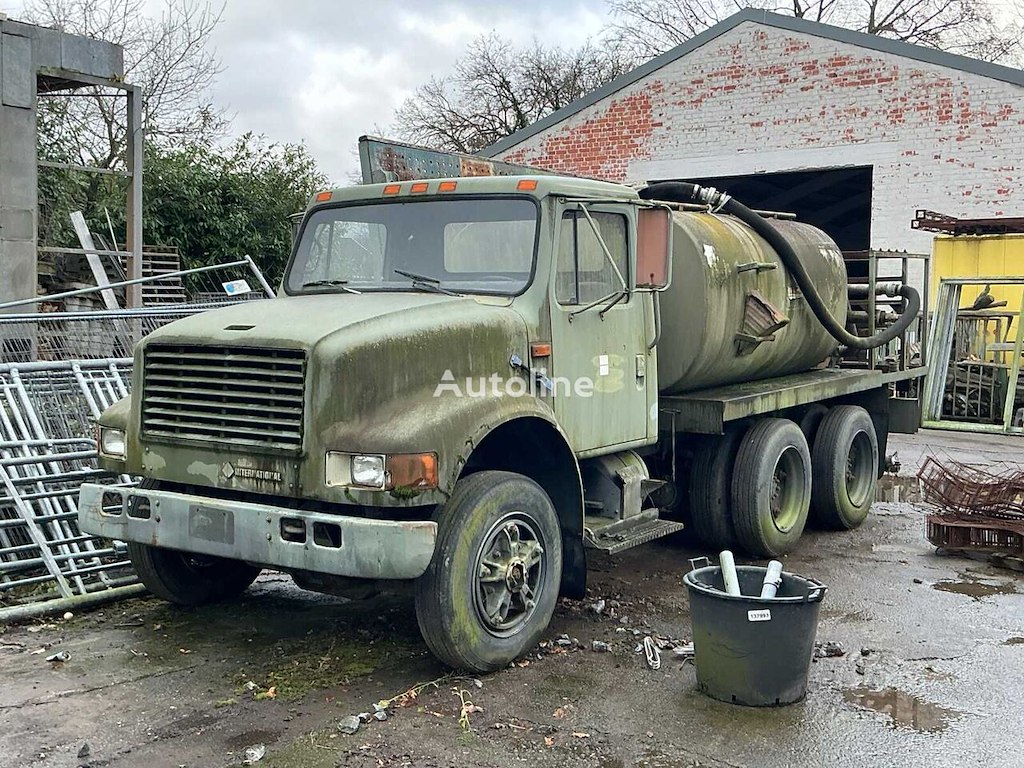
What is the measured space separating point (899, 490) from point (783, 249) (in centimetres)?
394

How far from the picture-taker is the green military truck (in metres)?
4.73

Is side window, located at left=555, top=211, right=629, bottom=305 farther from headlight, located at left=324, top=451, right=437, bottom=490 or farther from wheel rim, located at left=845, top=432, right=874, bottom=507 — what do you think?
wheel rim, located at left=845, top=432, right=874, bottom=507

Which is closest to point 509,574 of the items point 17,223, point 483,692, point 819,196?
point 483,692

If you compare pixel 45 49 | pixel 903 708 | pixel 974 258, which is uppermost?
pixel 45 49

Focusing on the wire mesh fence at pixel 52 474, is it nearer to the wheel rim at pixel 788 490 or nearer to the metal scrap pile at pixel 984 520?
the wheel rim at pixel 788 490

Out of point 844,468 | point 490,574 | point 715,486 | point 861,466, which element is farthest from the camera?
point 861,466

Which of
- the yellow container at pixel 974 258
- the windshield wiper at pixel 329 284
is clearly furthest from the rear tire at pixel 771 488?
the yellow container at pixel 974 258

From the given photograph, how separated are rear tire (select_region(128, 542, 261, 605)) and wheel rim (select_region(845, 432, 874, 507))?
17.4 feet

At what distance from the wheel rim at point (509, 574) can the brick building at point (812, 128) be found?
12349 mm

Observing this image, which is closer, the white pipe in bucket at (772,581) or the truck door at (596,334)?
the white pipe in bucket at (772,581)

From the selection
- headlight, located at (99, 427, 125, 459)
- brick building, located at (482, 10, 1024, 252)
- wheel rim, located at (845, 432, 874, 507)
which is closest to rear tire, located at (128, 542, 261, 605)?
headlight, located at (99, 427, 125, 459)

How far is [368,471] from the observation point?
15.3 feet

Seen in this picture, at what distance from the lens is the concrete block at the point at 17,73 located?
1021 cm
